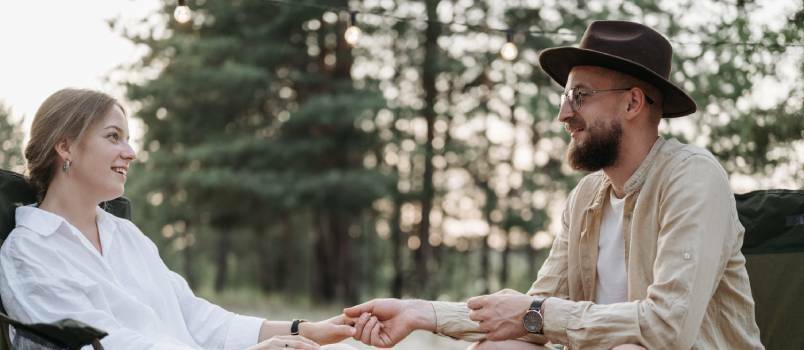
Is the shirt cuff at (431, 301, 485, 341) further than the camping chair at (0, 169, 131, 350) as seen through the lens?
Yes

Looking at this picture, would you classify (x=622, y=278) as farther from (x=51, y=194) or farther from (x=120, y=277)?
(x=51, y=194)

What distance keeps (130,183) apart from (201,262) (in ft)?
40.1

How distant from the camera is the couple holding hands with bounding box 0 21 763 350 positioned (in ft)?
8.25

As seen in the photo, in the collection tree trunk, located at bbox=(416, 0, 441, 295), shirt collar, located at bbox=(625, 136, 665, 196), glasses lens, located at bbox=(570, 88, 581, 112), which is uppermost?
glasses lens, located at bbox=(570, 88, 581, 112)

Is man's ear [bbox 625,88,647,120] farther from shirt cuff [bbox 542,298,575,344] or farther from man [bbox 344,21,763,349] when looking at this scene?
shirt cuff [bbox 542,298,575,344]

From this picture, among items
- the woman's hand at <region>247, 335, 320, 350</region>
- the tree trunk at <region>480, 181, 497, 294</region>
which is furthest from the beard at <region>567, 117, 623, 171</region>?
the tree trunk at <region>480, 181, 497, 294</region>

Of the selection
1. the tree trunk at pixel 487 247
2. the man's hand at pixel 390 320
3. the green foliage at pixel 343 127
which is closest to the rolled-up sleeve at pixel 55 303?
the man's hand at pixel 390 320

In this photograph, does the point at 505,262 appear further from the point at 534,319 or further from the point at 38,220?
the point at 38,220

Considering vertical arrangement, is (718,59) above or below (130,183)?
above

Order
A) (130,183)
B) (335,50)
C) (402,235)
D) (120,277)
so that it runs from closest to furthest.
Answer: (120,277) < (130,183) < (335,50) < (402,235)

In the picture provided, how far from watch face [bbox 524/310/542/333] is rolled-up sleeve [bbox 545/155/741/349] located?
0.03 m

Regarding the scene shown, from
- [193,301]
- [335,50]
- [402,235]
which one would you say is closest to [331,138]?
[335,50]

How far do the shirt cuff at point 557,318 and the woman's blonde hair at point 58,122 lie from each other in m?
1.44

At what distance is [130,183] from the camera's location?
15.3m
